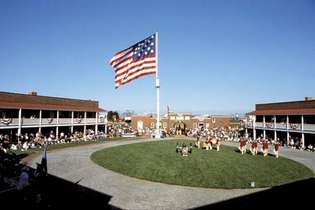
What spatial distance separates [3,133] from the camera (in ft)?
108

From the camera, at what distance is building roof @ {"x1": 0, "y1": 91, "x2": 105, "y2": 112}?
111 feet

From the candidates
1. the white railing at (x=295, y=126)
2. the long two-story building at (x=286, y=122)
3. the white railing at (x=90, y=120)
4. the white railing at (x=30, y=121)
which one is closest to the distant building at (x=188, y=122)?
the long two-story building at (x=286, y=122)

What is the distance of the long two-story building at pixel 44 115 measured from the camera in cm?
3269

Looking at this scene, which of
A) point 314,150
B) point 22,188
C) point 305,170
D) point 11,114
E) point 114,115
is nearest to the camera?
point 22,188

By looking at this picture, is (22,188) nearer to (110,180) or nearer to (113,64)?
(110,180)

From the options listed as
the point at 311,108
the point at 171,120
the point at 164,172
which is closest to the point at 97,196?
the point at 164,172

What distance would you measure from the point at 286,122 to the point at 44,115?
3359 cm

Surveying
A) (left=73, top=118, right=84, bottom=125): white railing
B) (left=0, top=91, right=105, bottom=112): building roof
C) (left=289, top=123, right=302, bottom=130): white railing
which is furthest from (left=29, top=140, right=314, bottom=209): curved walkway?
(left=73, top=118, right=84, bottom=125): white railing

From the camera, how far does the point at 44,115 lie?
40.2m

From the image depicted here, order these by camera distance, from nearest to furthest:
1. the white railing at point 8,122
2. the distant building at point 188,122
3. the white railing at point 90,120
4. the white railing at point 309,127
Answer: the white railing at point 8,122 → the white railing at point 309,127 → the white railing at point 90,120 → the distant building at point 188,122

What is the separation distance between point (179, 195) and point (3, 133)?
27.8 meters

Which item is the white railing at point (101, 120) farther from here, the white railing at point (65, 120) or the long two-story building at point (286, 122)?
the long two-story building at point (286, 122)

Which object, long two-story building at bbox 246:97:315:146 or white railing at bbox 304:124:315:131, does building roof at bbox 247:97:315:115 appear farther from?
white railing at bbox 304:124:315:131

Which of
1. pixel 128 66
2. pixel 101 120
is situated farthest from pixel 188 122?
pixel 128 66
